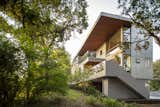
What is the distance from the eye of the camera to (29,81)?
825cm

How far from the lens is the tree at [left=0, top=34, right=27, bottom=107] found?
7613mm

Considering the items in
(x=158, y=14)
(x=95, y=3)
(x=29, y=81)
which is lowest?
(x=29, y=81)

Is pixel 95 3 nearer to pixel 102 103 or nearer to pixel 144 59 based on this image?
pixel 102 103

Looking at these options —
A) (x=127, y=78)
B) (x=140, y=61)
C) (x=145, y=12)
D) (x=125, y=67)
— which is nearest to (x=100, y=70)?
(x=125, y=67)

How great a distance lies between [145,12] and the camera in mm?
11102

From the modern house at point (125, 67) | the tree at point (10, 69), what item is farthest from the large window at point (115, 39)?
the tree at point (10, 69)

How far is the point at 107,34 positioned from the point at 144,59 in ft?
21.2

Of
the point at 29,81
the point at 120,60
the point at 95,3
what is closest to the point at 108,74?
the point at 120,60

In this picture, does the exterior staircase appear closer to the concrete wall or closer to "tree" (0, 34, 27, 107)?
the concrete wall

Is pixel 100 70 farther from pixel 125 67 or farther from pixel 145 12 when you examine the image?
pixel 145 12

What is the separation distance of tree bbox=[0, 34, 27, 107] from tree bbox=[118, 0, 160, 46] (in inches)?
236

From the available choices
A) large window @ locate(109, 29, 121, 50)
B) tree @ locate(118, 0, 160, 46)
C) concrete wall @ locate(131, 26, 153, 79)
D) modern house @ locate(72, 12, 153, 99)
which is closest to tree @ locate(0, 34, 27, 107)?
tree @ locate(118, 0, 160, 46)

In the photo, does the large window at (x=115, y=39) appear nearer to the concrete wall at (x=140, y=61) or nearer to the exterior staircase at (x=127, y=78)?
the concrete wall at (x=140, y=61)

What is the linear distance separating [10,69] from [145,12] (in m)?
6.92
